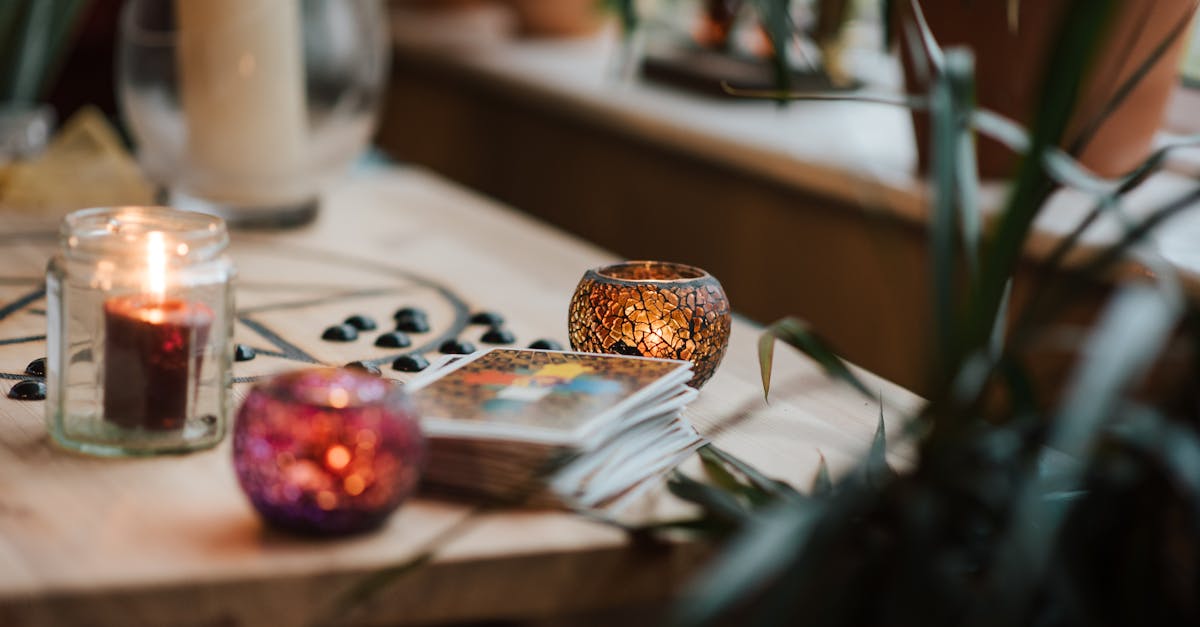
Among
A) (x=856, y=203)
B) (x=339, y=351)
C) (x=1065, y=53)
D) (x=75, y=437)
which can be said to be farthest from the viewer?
(x=856, y=203)

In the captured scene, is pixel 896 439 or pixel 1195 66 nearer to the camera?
pixel 896 439

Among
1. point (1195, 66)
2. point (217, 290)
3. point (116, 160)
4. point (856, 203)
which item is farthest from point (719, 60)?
point (217, 290)

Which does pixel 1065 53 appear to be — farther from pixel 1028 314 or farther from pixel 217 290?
pixel 217 290

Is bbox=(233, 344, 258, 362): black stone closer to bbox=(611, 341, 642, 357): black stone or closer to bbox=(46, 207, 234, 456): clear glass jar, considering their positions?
bbox=(46, 207, 234, 456): clear glass jar

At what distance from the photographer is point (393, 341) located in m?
1.03

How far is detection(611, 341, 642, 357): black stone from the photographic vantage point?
2.97ft

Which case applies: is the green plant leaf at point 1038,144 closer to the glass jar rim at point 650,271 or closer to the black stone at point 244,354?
the glass jar rim at point 650,271

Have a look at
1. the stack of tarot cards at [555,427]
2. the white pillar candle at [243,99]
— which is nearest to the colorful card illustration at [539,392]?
the stack of tarot cards at [555,427]

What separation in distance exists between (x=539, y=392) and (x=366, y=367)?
0.22 meters

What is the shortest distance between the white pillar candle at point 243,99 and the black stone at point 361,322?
392 millimetres

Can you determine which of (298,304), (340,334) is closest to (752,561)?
(340,334)

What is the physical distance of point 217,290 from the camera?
789 millimetres

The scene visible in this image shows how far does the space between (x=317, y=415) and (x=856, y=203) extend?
1242 millimetres

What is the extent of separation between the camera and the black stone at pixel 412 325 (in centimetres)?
107
